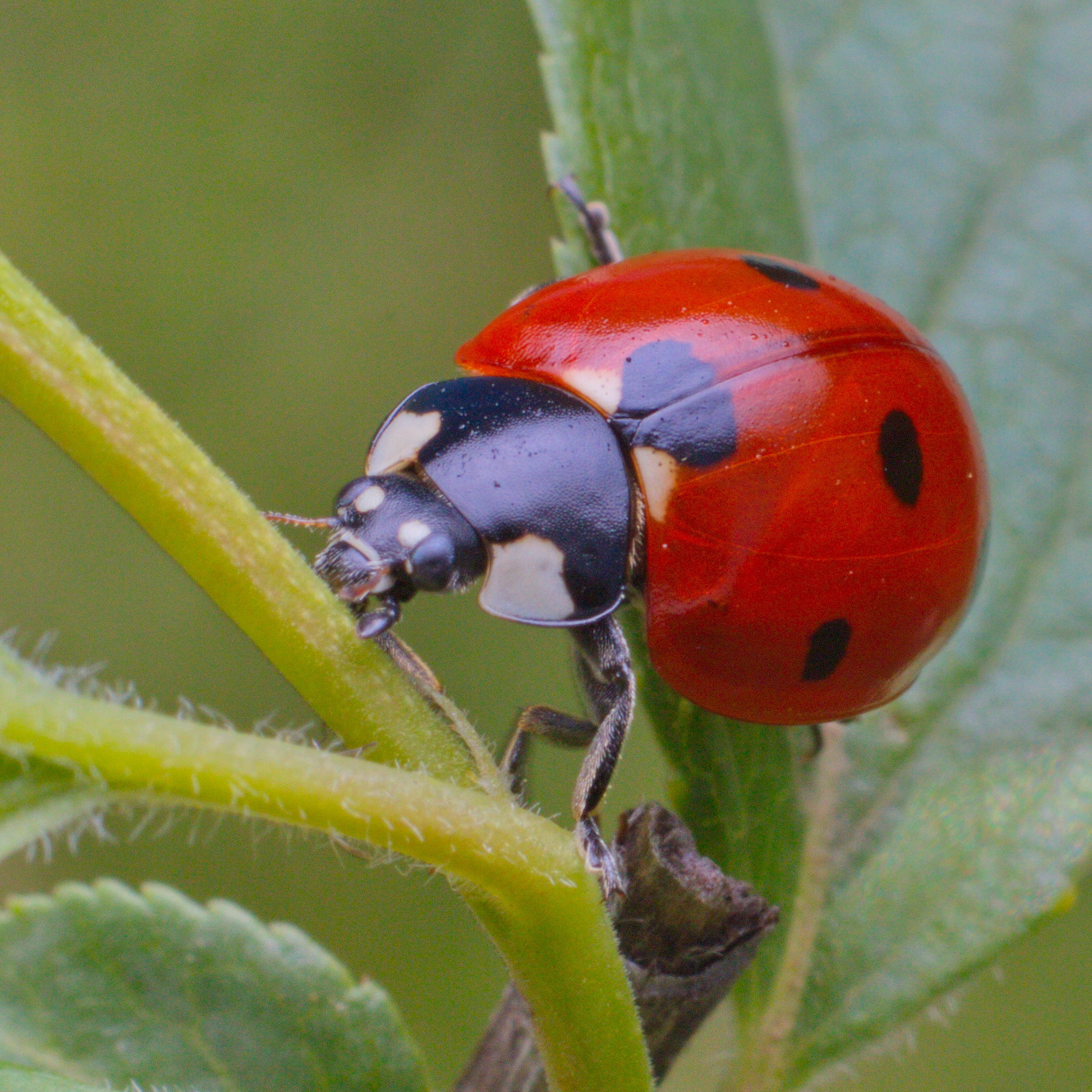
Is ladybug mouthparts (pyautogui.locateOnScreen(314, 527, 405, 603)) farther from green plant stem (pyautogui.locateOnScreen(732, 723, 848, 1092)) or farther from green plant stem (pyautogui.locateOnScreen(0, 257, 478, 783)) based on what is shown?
green plant stem (pyautogui.locateOnScreen(732, 723, 848, 1092))

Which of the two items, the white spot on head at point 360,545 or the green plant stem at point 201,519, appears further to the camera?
the white spot on head at point 360,545

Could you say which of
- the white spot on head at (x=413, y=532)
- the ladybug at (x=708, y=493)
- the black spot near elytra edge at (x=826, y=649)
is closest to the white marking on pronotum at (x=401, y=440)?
the ladybug at (x=708, y=493)

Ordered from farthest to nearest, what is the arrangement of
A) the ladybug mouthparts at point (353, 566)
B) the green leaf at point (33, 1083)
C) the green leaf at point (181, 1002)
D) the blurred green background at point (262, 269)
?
the blurred green background at point (262, 269)
the ladybug mouthparts at point (353, 566)
the green leaf at point (181, 1002)
the green leaf at point (33, 1083)

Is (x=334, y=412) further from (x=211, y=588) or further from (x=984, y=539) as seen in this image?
(x=211, y=588)

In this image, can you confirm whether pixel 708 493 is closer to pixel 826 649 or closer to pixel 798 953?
pixel 826 649

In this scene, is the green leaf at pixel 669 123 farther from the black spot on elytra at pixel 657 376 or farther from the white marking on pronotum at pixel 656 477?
the white marking on pronotum at pixel 656 477

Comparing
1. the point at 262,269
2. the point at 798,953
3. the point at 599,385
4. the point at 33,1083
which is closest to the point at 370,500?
the point at 599,385
